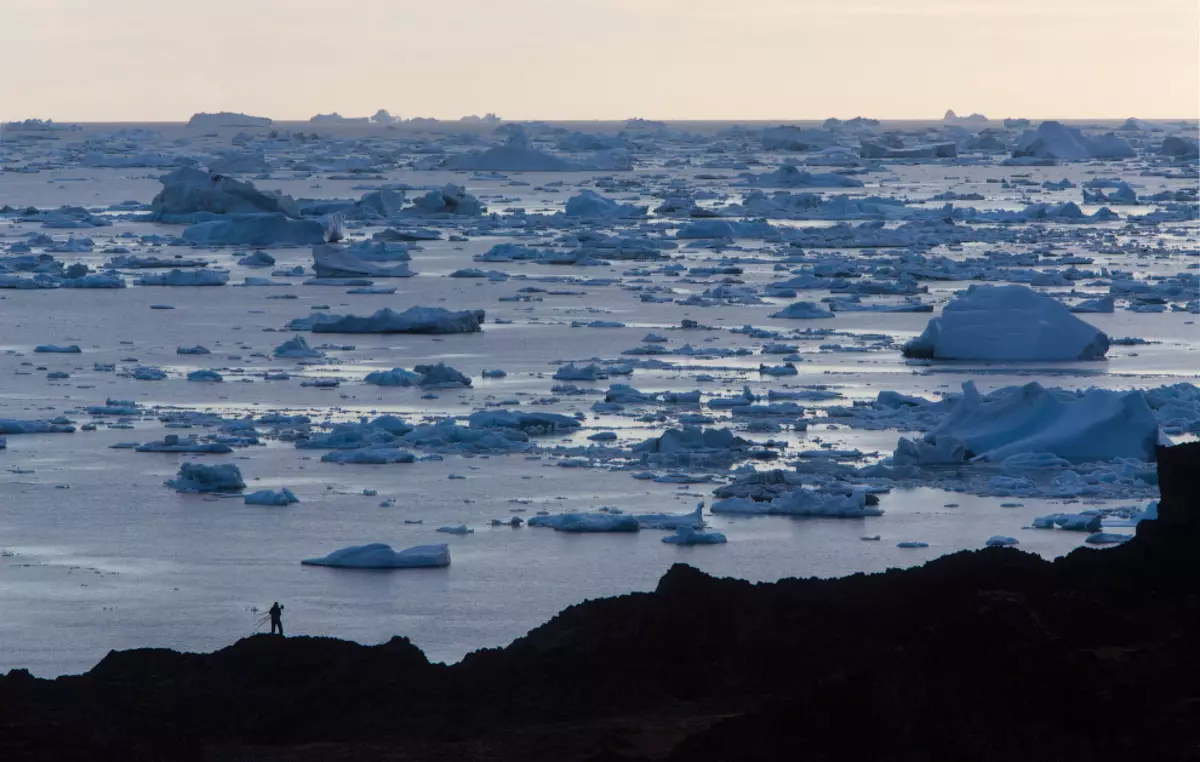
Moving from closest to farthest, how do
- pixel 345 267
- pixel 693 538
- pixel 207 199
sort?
pixel 693 538 → pixel 345 267 → pixel 207 199

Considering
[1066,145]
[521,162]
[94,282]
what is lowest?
[94,282]

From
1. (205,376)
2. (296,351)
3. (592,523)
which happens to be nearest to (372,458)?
(592,523)

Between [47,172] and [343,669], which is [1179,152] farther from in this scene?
[343,669]

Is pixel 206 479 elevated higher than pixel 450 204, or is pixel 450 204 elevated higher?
pixel 450 204

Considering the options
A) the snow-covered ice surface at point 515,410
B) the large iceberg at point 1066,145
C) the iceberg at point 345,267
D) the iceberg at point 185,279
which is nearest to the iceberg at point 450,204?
the snow-covered ice surface at point 515,410

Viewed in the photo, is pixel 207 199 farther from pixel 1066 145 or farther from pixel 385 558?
pixel 1066 145

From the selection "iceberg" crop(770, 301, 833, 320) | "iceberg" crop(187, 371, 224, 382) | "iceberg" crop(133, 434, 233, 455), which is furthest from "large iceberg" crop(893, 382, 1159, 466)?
"iceberg" crop(770, 301, 833, 320)
